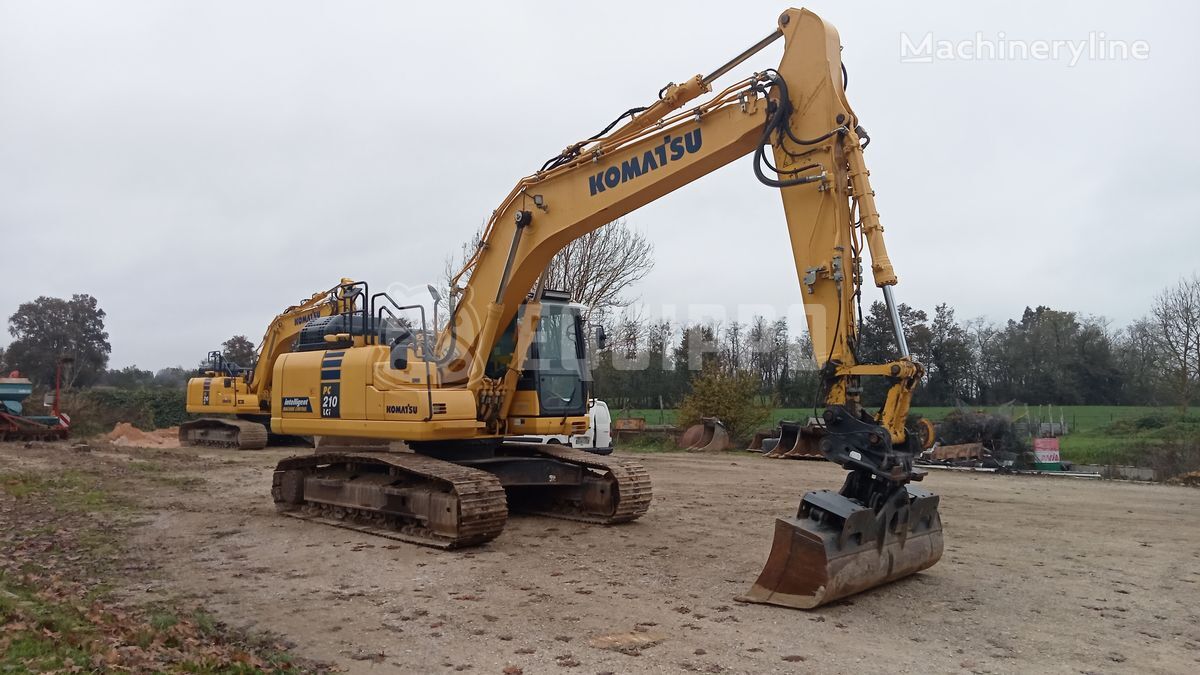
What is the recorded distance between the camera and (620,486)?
905cm

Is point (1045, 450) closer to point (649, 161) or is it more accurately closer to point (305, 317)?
point (649, 161)

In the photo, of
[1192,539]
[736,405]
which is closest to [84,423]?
[736,405]

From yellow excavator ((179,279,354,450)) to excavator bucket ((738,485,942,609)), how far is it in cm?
1423

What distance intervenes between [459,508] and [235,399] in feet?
51.5

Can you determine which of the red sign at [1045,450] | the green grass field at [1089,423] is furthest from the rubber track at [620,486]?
the green grass field at [1089,423]

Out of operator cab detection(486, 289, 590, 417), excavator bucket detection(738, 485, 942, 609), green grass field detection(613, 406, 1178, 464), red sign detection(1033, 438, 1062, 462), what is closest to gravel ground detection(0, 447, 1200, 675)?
excavator bucket detection(738, 485, 942, 609)

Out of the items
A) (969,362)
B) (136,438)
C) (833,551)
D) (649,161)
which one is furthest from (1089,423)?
(136,438)

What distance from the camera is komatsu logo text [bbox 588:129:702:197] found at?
25.8 ft

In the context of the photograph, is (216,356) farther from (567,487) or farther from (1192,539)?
(1192,539)

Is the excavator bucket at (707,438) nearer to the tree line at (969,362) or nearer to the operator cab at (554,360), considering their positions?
the tree line at (969,362)

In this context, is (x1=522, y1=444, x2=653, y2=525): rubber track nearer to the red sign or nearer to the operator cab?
the operator cab

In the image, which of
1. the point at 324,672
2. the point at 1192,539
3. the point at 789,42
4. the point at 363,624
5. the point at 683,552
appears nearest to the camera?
the point at 324,672

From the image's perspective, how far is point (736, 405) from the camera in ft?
80.3

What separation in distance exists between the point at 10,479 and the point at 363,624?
34.4ft
